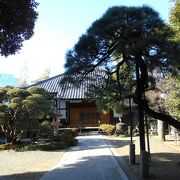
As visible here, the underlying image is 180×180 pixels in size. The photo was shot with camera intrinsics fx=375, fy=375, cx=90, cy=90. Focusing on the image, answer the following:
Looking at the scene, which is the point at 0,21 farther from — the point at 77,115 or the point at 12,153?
the point at 77,115

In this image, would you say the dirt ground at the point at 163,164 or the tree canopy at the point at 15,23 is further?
the dirt ground at the point at 163,164

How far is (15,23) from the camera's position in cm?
940

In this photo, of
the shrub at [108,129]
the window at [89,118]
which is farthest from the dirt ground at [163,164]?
the window at [89,118]

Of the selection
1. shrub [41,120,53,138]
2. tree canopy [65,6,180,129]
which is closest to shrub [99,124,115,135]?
shrub [41,120,53,138]

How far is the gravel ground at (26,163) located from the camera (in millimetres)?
12780

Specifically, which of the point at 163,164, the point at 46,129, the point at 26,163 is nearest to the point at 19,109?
the point at 46,129

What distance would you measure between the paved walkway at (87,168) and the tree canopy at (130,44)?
2.56 m

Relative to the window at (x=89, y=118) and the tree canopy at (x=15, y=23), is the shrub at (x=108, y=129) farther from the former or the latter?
the tree canopy at (x=15, y=23)

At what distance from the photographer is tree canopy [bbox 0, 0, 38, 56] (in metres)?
9.08

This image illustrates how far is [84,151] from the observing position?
63.7 feet

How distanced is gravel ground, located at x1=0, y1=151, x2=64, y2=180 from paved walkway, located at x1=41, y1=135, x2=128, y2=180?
1.39ft

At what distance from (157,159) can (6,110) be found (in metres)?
10.2

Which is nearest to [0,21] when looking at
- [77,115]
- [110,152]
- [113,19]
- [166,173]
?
[113,19]

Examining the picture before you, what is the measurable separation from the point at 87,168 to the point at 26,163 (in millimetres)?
3293
